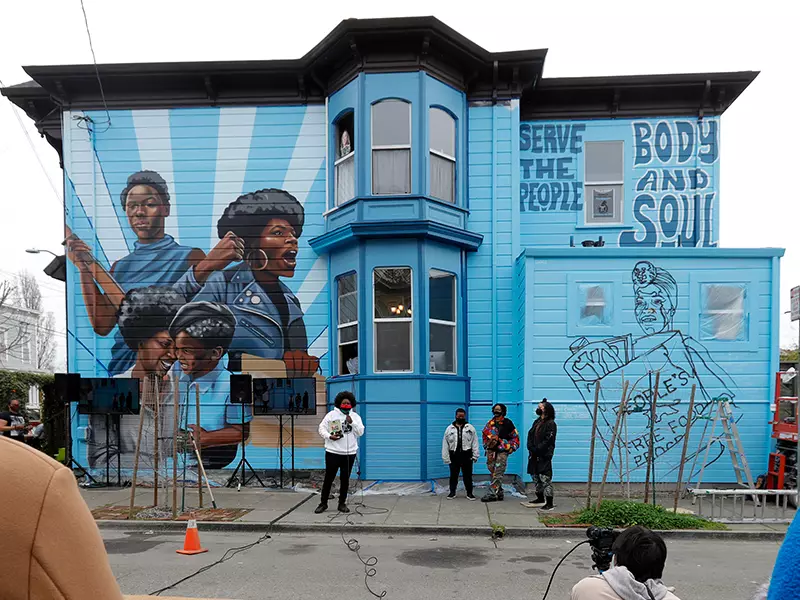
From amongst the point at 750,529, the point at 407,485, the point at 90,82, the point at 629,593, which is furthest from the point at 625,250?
the point at 90,82

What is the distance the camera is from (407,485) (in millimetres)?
11711

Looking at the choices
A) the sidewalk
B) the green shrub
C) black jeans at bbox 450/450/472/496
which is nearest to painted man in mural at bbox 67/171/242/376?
the sidewalk

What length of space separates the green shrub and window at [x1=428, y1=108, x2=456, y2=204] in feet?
21.7

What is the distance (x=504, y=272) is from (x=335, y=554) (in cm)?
717

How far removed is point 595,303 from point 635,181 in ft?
11.3

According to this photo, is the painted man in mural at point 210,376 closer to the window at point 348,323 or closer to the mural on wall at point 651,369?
the window at point 348,323

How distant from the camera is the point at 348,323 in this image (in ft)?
41.9

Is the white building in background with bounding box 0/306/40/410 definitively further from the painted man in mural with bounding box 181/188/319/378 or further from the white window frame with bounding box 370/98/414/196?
the white window frame with bounding box 370/98/414/196

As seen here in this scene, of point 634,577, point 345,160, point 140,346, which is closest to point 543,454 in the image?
point 345,160

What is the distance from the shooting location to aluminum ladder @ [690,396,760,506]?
34.5 feet

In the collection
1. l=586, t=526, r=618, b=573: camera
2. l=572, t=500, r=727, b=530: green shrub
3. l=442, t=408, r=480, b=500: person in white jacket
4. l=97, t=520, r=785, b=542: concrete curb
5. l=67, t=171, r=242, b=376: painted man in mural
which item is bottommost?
l=97, t=520, r=785, b=542: concrete curb

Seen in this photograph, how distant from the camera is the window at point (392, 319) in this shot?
40.4ft

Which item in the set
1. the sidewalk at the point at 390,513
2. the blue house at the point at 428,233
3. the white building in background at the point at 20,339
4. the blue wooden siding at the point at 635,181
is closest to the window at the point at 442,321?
the blue house at the point at 428,233

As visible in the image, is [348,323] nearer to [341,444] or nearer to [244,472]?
[341,444]
